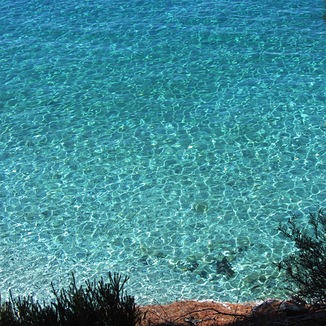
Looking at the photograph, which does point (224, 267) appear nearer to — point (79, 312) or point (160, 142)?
point (79, 312)

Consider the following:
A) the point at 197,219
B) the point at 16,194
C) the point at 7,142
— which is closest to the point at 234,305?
the point at 197,219

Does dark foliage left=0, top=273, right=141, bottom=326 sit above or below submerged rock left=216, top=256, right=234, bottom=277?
below

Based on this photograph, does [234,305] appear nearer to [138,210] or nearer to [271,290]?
[271,290]

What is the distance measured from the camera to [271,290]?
8414 mm

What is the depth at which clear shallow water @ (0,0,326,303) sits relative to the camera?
30.1 ft

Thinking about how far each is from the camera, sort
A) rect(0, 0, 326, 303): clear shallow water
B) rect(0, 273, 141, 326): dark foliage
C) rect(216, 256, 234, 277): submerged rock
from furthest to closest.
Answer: rect(0, 0, 326, 303): clear shallow water < rect(216, 256, 234, 277): submerged rock < rect(0, 273, 141, 326): dark foliage

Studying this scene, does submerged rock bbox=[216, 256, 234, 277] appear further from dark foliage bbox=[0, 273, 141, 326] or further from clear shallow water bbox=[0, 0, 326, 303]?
dark foliage bbox=[0, 273, 141, 326]

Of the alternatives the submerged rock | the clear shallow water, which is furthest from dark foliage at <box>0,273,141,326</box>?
the submerged rock

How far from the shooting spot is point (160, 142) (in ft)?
39.4

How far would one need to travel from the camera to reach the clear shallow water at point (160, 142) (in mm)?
9188

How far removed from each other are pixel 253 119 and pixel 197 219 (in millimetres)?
3398

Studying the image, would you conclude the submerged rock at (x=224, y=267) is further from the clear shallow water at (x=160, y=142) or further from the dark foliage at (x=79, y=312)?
the dark foliage at (x=79, y=312)

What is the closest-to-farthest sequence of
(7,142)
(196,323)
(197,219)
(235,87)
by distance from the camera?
(196,323) < (197,219) < (7,142) < (235,87)

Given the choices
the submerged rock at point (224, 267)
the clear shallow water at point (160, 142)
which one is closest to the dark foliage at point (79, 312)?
the clear shallow water at point (160, 142)
